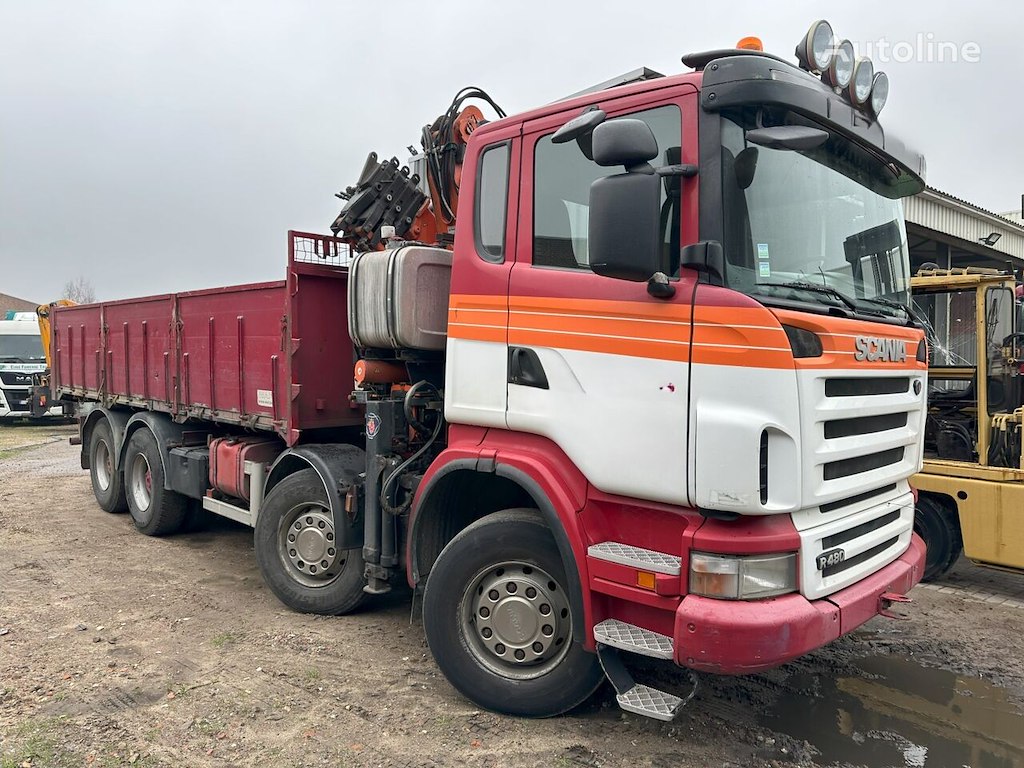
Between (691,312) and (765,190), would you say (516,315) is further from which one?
(765,190)

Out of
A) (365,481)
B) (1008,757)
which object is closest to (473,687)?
→ (365,481)

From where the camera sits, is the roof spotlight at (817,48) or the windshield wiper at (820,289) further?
the roof spotlight at (817,48)

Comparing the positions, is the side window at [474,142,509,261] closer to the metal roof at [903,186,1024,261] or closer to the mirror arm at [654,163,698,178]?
the mirror arm at [654,163,698,178]

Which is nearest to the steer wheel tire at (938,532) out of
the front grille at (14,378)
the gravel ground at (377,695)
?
the gravel ground at (377,695)

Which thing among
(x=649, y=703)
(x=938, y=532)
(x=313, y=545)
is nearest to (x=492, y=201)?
(x=649, y=703)

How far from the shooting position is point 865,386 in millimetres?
3346

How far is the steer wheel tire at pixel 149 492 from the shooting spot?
7188 mm

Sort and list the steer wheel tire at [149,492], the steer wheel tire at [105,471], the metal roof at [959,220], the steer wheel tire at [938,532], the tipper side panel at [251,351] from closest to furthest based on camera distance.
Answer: the tipper side panel at [251,351], the steer wheel tire at [938,532], the steer wheel tire at [149,492], the steer wheel tire at [105,471], the metal roof at [959,220]

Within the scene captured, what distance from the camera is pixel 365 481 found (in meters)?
4.70

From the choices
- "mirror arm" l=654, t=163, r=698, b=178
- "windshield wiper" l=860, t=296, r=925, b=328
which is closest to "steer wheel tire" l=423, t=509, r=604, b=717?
"mirror arm" l=654, t=163, r=698, b=178

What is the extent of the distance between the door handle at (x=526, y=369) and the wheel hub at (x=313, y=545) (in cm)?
195

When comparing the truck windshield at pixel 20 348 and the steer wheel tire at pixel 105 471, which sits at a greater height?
the truck windshield at pixel 20 348

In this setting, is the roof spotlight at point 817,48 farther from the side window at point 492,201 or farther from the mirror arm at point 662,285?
the side window at point 492,201

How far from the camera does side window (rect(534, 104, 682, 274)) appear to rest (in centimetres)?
324
